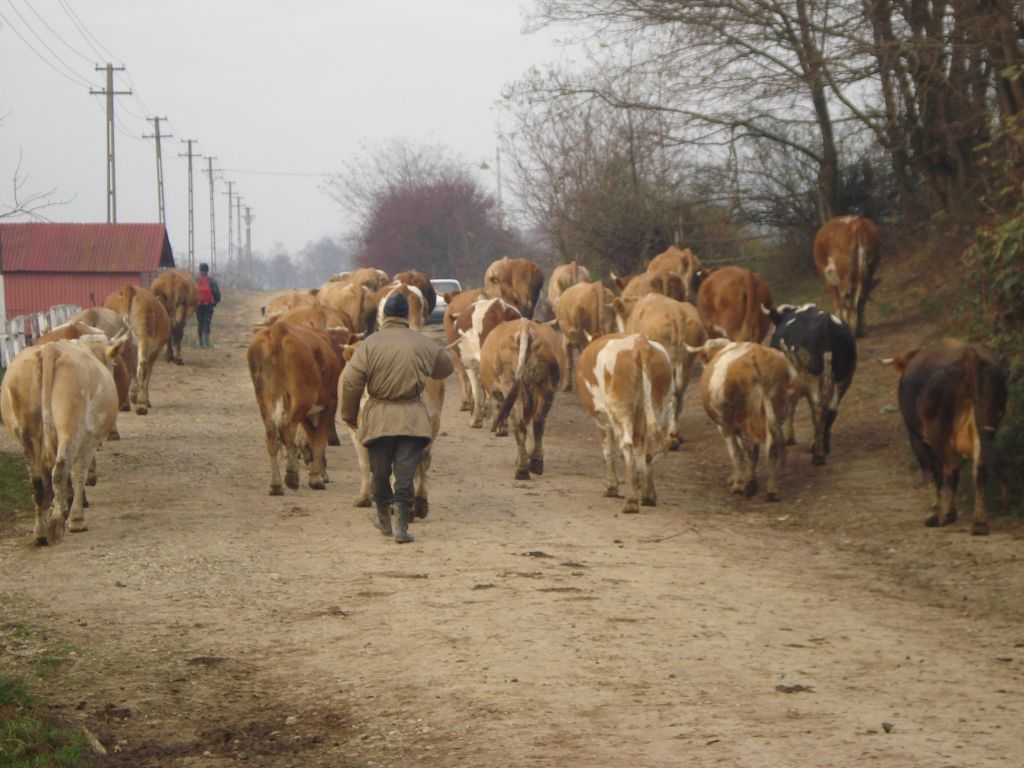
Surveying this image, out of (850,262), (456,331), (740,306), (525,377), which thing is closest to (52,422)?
(525,377)

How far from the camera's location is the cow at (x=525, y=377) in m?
15.0

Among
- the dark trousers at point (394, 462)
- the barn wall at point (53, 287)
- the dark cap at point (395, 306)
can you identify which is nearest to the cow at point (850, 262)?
the dark cap at point (395, 306)

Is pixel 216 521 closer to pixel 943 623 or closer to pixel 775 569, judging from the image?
pixel 775 569

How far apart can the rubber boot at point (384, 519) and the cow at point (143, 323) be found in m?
→ 10.7

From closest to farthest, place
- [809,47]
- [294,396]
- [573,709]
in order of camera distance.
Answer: [573,709] < [294,396] < [809,47]

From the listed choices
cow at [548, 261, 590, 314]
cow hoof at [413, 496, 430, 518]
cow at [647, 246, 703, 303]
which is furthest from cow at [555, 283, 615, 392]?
cow hoof at [413, 496, 430, 518]

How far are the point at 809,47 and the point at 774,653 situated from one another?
1591 centimetres

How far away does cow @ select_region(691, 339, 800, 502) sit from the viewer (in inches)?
553

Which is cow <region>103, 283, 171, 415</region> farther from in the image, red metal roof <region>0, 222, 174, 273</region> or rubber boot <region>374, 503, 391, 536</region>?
red metal roof <region>0, 222, 174, 273</region>

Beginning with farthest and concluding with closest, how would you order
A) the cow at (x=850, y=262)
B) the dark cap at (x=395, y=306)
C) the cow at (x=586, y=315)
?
the cow at (x=586, y=315)
the cow at (x=850, y=262)
the dark cap at (x=395, y=306)

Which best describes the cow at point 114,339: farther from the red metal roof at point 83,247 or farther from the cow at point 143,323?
the red metal roof at point 83,247

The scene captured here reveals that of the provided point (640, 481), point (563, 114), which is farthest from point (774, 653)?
point (563, 114)

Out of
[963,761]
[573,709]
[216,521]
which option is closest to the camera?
[963,761]

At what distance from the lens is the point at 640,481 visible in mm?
13484
